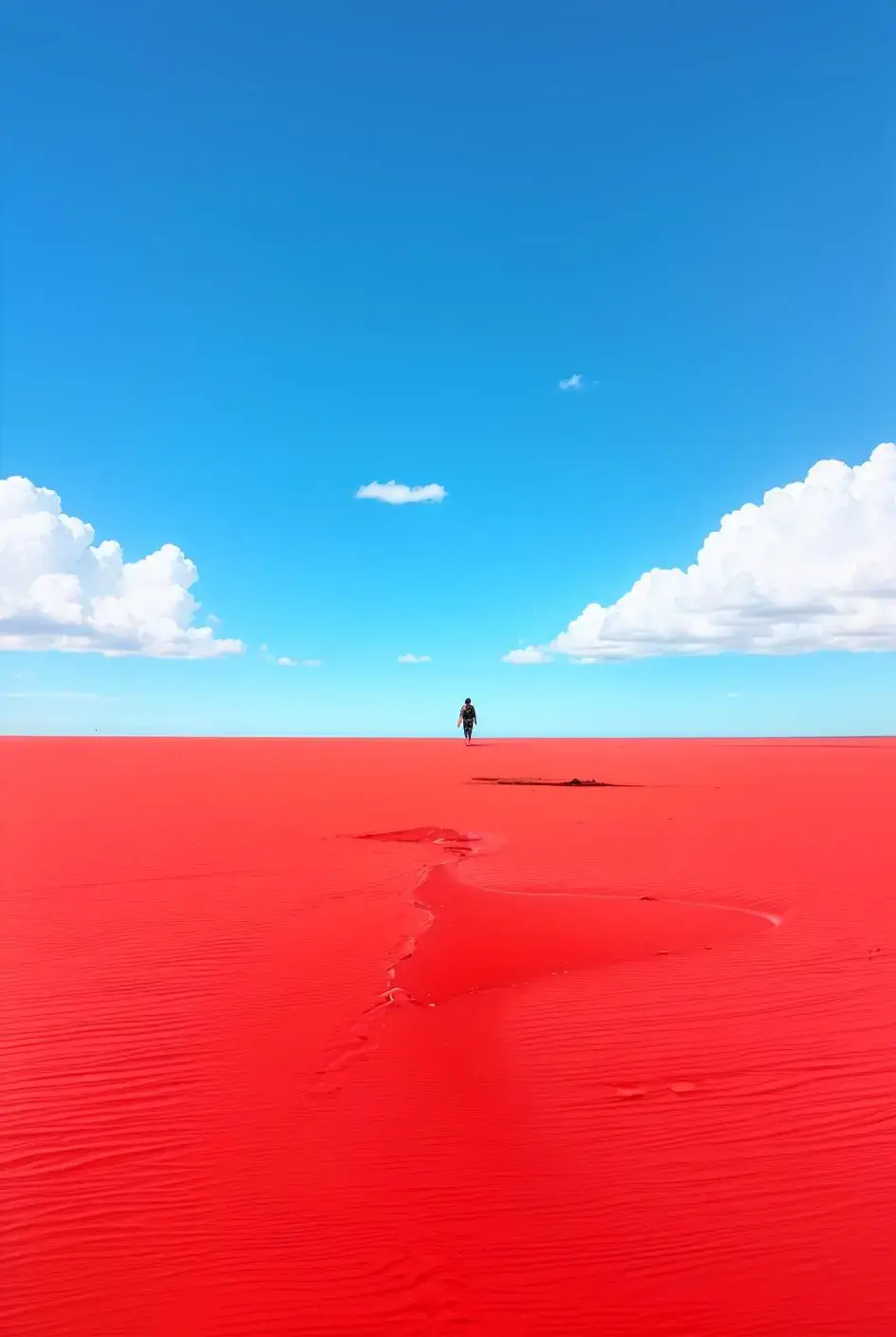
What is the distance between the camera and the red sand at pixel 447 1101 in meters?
3.27

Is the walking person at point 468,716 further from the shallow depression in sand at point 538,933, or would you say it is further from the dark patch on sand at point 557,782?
the shallow depression in sand at point 538,933

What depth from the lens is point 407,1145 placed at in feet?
13.9

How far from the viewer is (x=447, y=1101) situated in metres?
4.71

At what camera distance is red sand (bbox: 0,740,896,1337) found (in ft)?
10.7

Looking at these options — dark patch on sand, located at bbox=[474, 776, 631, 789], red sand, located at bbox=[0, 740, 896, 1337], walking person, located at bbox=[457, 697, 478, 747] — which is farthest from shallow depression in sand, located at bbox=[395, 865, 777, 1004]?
walking person, located at bbox=[457, 697, 478, 747]

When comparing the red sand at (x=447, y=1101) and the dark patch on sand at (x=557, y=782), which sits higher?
the dark patch on sand at (x=557, y=782)

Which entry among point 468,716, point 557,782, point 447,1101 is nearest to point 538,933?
point 447,1101

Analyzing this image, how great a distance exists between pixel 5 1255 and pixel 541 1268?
8.26 feet

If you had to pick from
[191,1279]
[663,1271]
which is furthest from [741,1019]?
[191,1279]

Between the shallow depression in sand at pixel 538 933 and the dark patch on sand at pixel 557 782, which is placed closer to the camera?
the shallow depression in sand at pixel 538 933

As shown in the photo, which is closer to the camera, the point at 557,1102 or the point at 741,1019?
the point at 557,1102

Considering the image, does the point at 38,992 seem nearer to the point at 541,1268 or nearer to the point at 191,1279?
the point at 191,1279

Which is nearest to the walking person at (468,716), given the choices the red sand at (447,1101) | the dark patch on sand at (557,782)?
the dark patch on sand at (557,782)

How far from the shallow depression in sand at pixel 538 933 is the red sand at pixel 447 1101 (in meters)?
0.05
